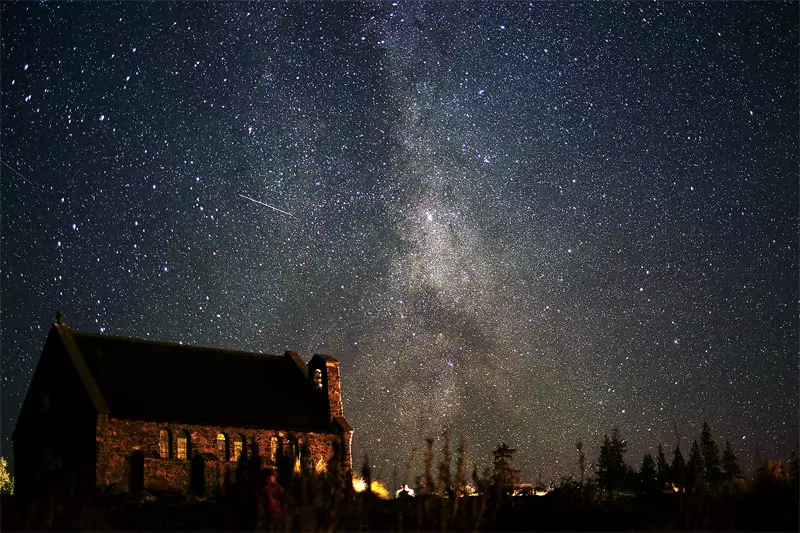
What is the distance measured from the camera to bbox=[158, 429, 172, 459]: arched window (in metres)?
37.8

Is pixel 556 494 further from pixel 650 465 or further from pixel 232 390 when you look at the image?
pixel 650 465

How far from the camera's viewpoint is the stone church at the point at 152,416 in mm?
36125

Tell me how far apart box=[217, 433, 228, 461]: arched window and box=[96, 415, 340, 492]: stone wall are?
0.17 m

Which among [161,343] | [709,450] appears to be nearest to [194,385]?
[161,343]

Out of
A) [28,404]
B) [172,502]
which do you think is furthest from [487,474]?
[28,404]

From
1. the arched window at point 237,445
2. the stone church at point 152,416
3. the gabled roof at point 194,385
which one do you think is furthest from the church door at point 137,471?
the arched window at point 237,445

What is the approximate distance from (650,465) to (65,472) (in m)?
59.5

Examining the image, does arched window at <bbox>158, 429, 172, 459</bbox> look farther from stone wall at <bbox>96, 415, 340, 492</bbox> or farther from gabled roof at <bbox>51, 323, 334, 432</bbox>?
gabled roof at <bbox>51, 323, 334, 432</bbox>

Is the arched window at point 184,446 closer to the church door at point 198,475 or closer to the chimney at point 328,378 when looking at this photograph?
the church door at point 198,475

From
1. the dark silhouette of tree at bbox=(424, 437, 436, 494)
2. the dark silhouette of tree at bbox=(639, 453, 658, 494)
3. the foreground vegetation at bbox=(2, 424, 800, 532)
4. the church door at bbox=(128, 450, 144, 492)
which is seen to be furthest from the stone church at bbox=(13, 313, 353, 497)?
the dark silhouette of tree at bbox=(639, 453, 658, 494)

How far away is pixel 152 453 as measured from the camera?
3700cm

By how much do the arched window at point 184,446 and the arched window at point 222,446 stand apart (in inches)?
57.2

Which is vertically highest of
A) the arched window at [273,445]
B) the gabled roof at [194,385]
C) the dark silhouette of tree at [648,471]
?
the gabled roof at [194,385]

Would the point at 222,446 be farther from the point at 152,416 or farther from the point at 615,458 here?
the point at 615,458
